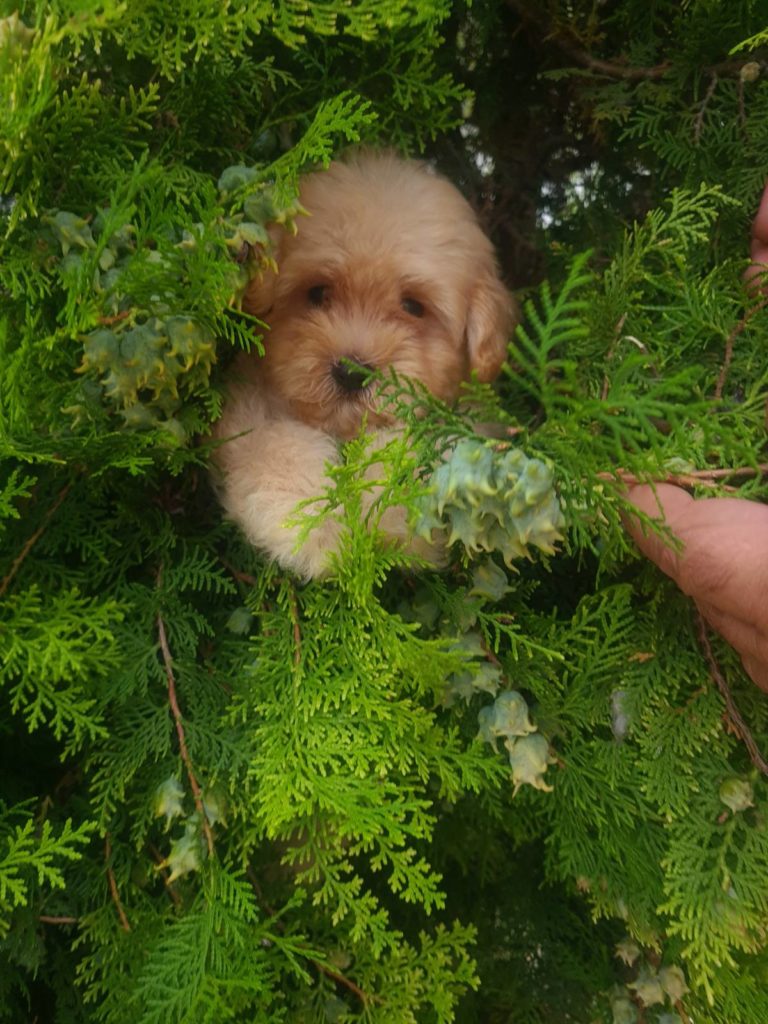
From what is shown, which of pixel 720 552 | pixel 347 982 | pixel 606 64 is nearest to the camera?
pixel 720 552

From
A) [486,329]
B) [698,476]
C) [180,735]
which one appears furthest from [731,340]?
[180,735]

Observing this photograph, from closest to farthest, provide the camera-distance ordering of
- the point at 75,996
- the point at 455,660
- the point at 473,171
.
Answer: the point at 455,660 < the point at 75,996 < the point at 473,171

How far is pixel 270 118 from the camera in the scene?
109 centimetres

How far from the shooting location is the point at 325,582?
0.99 meters

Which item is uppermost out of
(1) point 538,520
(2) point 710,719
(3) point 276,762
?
(1) point 538,520

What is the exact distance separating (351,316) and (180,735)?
644 millimetres

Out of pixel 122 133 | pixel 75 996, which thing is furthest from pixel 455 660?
pixel 75 996

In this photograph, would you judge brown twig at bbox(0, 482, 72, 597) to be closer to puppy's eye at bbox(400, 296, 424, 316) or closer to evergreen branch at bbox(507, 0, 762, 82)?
puppy's eye at bbox(400, 296, 424, 316)

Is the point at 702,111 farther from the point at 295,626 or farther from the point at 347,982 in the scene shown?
the point at 347,982

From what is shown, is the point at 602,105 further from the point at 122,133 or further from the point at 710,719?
the point at 710,719

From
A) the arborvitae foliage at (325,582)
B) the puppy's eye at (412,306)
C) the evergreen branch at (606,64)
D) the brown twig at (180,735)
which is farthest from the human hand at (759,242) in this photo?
the brown twig at (180,735)

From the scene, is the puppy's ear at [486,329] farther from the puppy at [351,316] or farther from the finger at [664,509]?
the finger at [664,509]

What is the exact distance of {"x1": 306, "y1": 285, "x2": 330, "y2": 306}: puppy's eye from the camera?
1185mm

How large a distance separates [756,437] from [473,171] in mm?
870
